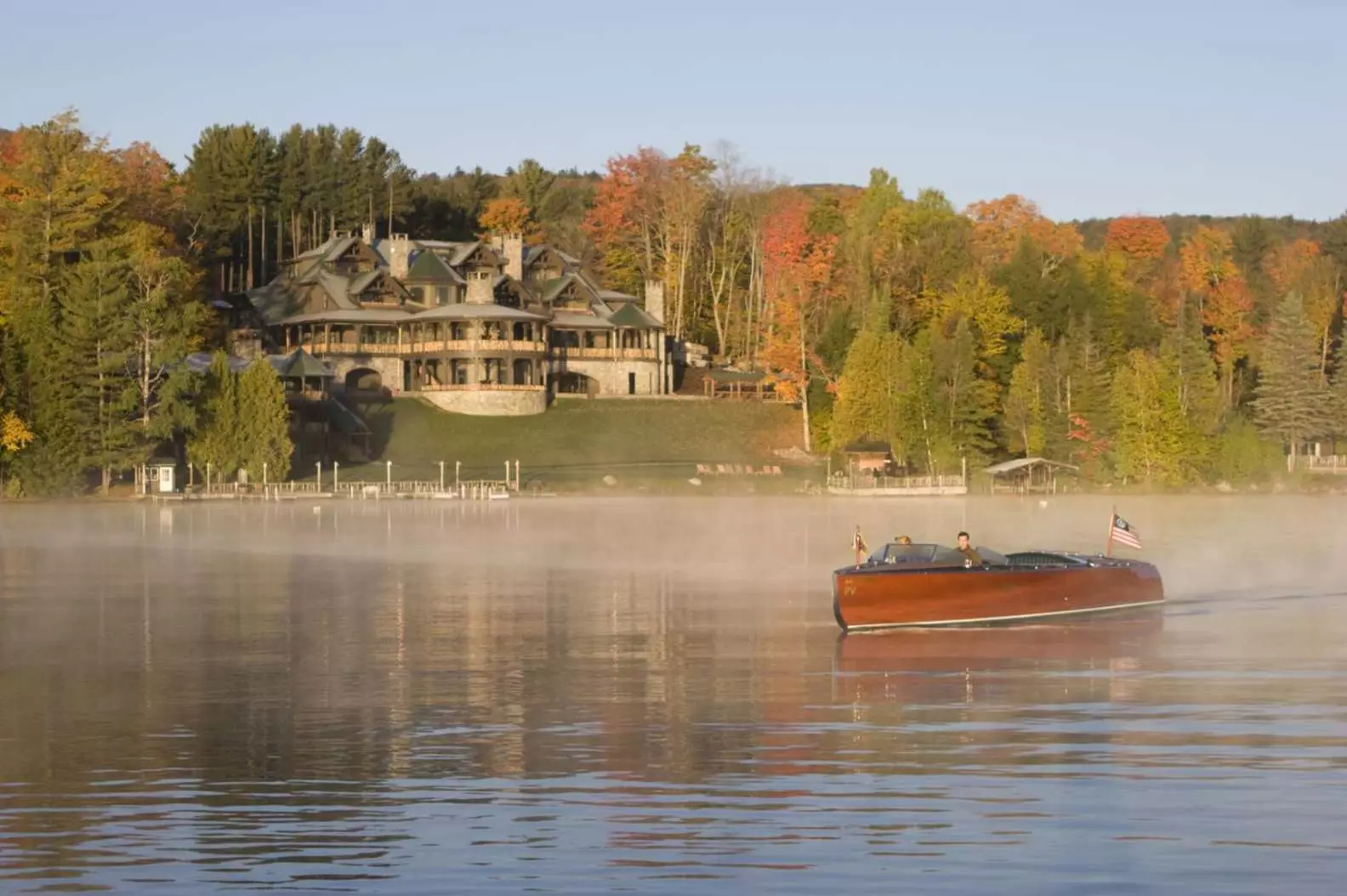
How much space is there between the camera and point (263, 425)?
90.2 meters

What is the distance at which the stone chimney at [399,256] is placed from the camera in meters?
120

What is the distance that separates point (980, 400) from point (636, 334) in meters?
24.7

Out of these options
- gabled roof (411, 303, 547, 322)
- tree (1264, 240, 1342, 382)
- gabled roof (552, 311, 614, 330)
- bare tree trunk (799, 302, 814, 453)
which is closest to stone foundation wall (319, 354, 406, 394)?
gabled roof (411, 303, 547, 322)

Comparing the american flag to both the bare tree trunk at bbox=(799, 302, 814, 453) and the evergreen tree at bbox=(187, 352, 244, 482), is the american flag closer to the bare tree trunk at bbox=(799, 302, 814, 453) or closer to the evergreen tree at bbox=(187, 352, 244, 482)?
the evergreen tree at bbox=(187, 352, 244, 482)

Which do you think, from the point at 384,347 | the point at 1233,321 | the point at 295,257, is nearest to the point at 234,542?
the point at 384,347

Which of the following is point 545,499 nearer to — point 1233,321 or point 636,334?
point 636,334

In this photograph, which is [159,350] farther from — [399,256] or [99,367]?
[399,256]

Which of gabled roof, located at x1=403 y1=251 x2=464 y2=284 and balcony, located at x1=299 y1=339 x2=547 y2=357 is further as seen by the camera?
gabled roof, located at x1=403 y1=251 x2=464 y2=284

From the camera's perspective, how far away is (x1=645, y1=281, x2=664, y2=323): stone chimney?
120 m

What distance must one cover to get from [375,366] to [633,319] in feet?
54.3

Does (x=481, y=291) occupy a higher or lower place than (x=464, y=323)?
higher

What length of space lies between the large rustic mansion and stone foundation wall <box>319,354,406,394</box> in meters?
0.08

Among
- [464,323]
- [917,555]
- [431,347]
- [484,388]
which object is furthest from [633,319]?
[917,555]

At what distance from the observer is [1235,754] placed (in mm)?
19141
